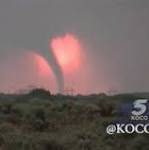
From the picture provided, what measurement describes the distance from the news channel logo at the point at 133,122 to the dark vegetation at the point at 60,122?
0.65ft

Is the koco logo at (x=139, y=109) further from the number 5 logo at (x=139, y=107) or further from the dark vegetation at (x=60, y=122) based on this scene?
the dark vegetation at (x=60, y=122)

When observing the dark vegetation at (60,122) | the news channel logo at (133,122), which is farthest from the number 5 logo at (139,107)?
the dark vegetation at (60,122)

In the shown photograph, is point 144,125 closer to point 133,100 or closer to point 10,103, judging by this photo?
point 133,100

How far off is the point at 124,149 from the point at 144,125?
36.1 inches

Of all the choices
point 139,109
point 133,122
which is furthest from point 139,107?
point 133,122

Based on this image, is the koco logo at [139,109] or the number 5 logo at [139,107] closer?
the koco logo at [139,109]

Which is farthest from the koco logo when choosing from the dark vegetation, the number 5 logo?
the dark vegetation

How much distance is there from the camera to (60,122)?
76.4 feet

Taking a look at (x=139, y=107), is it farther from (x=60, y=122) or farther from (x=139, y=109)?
(x=60, y=122)

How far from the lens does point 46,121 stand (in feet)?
76.6

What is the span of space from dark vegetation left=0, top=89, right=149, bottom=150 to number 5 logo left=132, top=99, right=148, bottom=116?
0.95 feet

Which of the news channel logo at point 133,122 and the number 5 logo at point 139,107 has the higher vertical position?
the number 5 logo at point 139,107

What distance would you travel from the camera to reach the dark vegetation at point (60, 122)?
2170 cm

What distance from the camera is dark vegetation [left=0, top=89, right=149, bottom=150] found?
21.7 m
